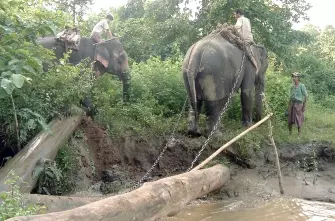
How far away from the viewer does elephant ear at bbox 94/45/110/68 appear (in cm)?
1084

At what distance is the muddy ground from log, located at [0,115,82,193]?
25.0 inches

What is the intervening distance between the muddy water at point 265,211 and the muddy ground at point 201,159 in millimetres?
432

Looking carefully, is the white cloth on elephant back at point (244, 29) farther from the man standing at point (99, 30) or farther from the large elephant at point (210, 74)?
the man standing at point (99, 30)

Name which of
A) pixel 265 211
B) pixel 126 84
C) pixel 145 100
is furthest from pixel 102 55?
pixel 265 211

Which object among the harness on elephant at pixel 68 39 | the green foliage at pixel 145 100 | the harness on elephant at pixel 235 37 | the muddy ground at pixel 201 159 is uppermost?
the harness on elephant at pixel 68 39

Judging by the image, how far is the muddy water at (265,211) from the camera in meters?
6.15

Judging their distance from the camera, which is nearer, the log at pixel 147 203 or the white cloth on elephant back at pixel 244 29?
the log at pixel 147 203

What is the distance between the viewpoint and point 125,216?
3.90m

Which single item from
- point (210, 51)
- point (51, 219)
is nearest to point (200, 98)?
point (210, 51)

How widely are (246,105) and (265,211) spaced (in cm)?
337

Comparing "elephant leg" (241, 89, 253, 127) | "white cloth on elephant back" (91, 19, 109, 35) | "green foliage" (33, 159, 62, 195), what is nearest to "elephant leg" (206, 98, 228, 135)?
"elephant leg" (241, 89, 253, 127)

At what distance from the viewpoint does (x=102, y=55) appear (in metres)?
10.9

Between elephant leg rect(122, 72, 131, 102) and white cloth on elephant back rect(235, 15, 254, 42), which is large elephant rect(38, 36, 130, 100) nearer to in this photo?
elephant leg rect(122, 72, 131, 102)

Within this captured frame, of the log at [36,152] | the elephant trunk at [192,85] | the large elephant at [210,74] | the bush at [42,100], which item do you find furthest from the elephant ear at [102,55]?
the log at [36,152]
